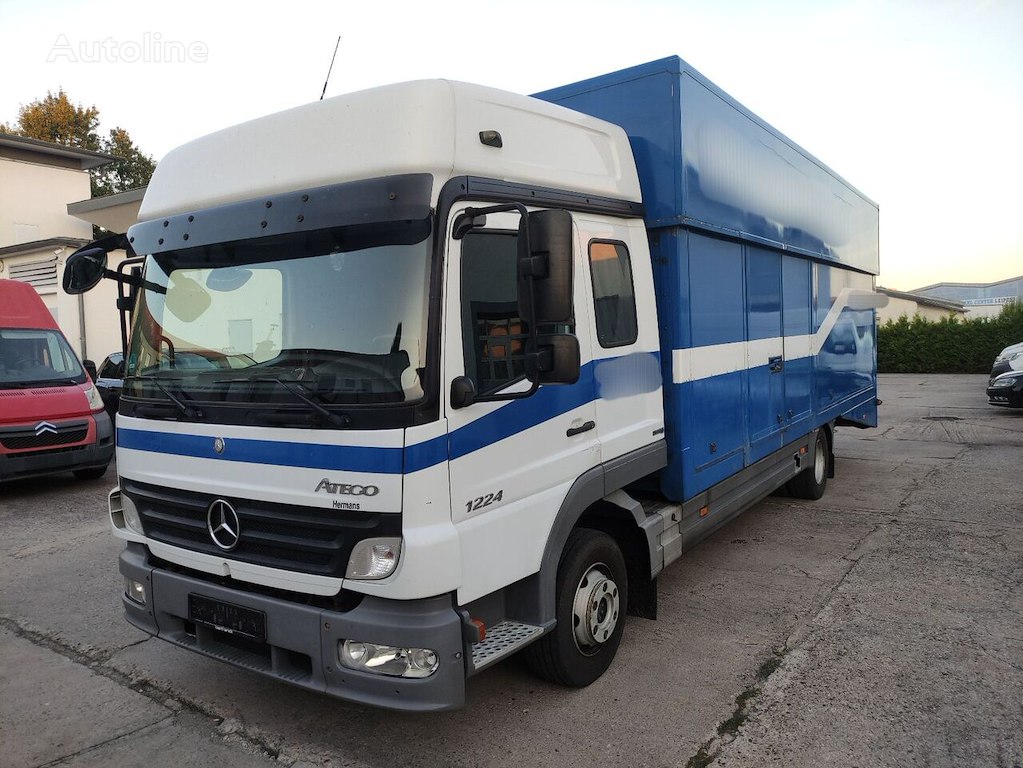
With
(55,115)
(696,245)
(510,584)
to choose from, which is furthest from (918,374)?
(55,115)

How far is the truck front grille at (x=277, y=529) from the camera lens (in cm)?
288

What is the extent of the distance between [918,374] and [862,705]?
27052 mm

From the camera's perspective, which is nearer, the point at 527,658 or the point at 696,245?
the point at 527,658

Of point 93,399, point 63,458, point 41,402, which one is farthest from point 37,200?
point 63,458

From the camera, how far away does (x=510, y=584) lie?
3.27 meters

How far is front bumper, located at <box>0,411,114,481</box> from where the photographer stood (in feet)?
27.6

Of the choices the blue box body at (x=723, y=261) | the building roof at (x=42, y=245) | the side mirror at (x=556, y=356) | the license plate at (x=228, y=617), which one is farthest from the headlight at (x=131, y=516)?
the building roof at (x=42, y=245)

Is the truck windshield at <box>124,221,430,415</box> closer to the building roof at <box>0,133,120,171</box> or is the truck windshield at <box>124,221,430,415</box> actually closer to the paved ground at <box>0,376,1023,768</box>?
the paved ground at <box>0,376,1023,768</box>

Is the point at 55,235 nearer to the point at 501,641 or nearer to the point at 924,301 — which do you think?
the point at 501,641

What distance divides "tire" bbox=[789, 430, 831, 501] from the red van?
805cm

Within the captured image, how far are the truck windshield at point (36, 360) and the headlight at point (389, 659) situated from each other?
25.6ft

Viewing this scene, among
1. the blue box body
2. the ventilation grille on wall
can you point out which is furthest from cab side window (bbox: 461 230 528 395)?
the ventilation grille on wall

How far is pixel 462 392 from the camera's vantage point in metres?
2.92

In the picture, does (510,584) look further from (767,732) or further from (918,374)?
(918,374)
